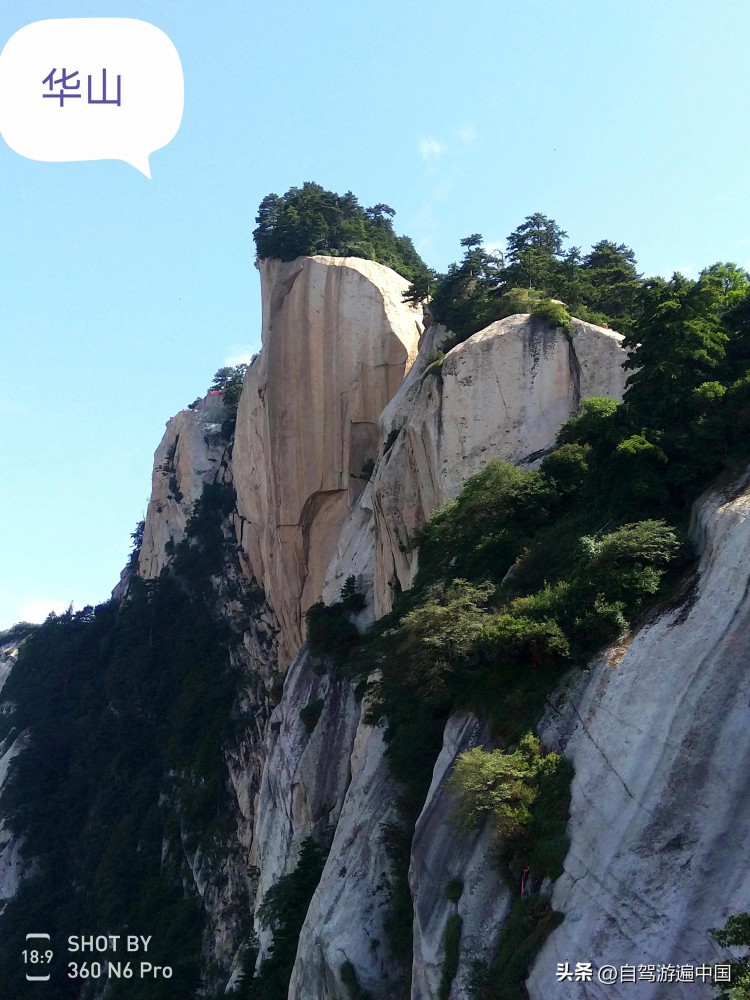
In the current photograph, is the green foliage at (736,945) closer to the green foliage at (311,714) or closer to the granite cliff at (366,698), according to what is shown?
the granite cliff at (366,698)

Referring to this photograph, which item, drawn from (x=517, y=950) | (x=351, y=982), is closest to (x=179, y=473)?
(x=351, y=982)

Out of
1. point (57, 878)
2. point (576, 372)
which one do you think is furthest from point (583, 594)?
point (57, 878)

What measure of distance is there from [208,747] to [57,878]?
10459 millimetres

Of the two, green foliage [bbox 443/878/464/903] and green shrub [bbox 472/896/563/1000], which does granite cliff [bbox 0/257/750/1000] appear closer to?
green foliage [bbox 443/878/464/903]

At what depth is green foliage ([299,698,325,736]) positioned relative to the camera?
29.1 meters

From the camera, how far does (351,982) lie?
17.7 meters

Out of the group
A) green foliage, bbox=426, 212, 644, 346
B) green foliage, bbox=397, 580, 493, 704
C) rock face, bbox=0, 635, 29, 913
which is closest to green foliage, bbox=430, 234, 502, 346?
green foliage, bbox=426, 212, 644, 346

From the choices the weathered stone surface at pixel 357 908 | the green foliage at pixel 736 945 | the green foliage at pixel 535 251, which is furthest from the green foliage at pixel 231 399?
the green foliage at pixel 736 945

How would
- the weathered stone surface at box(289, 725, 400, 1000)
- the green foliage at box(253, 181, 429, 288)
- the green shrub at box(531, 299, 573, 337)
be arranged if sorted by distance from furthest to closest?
the green foliage at box(253, 181, 429, 288) < the green shrub at box(531, 299, 573, 337) < the weathered stone surface at box(289, 725, 400, 1000)

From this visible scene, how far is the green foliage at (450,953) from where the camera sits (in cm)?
1466

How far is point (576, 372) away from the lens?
26.3 m

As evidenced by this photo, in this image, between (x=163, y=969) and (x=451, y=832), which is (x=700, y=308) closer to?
(x=451, y=832)

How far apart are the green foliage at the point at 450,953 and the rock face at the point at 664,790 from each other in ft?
5.56

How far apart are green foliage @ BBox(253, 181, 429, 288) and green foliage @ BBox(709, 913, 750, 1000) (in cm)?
3190
